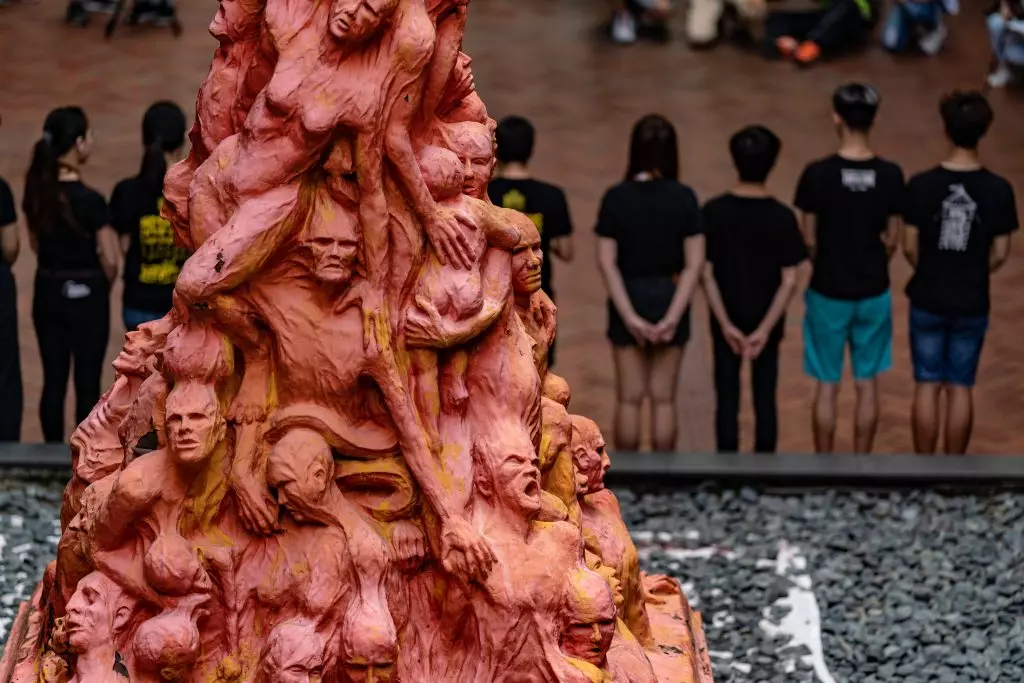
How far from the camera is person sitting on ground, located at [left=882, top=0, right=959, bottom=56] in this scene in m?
19.6

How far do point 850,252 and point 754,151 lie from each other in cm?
82

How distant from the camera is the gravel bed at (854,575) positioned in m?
A: 9.13

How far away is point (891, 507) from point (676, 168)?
85.5 inches

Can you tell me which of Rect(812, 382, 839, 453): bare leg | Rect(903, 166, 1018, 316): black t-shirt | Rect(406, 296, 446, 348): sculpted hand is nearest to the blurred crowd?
Rect(903, 166, 1018, 316): black t-shirt

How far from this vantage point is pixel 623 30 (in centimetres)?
2028

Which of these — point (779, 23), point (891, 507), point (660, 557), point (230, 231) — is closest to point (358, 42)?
point (230, 231)

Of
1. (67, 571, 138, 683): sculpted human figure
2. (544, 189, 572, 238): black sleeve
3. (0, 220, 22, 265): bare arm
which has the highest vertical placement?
(544, 189, 572, 238): black sleeve

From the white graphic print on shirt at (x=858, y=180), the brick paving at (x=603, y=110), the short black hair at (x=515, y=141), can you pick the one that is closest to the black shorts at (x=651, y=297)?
the short black hair at (x=515, y=141)

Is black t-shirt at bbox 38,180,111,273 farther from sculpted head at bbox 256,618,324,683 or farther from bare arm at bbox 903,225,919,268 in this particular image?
sculpted head at bbox 256,618,324,683

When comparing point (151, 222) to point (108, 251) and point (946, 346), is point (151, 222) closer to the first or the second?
point (108, 251)

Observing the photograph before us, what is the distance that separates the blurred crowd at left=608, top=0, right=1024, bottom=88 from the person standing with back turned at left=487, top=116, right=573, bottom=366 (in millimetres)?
9070

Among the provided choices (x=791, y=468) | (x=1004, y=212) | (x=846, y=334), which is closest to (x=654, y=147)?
(x=846, y=334)

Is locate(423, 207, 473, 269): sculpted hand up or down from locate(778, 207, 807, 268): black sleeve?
up

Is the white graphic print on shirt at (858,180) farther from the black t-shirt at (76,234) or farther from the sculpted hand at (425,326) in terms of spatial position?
the sculpted hand at (425,326)
